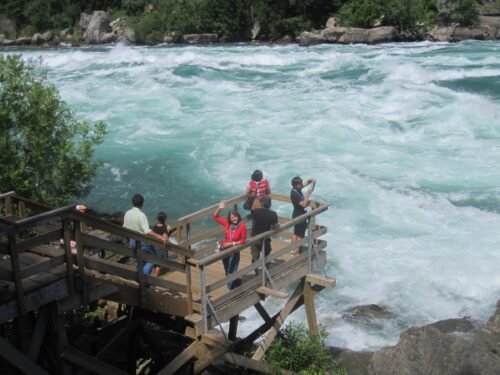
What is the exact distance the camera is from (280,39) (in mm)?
68188

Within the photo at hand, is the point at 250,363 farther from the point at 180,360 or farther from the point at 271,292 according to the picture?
the point at 180,360

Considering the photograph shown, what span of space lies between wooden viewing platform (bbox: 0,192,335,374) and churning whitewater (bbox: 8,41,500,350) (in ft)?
12.0

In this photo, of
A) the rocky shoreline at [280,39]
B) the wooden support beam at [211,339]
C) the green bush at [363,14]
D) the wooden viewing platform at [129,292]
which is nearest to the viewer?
the wooden viewing platform at [129,292]

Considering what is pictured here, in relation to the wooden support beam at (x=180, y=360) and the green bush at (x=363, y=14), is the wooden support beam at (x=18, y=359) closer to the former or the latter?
the wooden support beam at (x=180, y=360)

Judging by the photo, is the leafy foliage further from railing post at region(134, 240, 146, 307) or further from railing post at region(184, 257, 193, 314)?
railing post at region(134, 240, 146, 307)

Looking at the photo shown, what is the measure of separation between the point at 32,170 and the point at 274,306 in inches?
259

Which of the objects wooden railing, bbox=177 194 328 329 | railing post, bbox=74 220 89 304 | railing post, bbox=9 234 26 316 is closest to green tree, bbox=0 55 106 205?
wooden railing, bbox=177 194 328 329

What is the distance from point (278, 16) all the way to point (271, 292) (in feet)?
203

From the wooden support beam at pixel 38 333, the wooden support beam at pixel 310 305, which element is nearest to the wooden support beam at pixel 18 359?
the wooden support beam at pixel 38 333

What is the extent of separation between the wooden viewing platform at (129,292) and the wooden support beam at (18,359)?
1cm

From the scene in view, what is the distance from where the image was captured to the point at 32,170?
16391 millimetres

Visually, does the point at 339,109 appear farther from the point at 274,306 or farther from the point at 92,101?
the point at 274,306

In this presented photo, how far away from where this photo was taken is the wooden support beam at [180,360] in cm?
998

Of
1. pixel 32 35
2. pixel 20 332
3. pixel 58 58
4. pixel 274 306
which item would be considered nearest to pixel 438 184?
pixel 274 306
